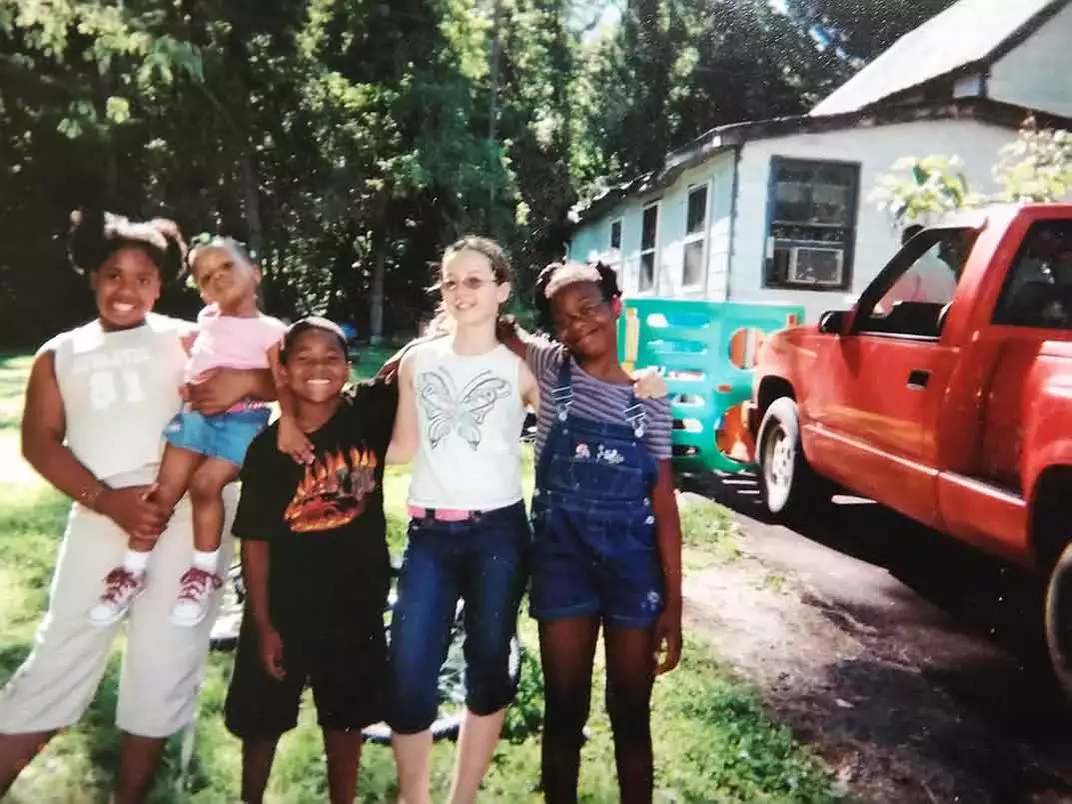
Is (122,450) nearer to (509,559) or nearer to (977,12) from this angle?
(509,559)

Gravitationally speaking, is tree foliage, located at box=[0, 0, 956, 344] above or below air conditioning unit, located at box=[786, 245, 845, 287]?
above

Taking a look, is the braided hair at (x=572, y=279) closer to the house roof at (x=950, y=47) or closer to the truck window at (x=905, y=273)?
the truck window at (x=905, y=273)

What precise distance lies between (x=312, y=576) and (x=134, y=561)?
1.54ft

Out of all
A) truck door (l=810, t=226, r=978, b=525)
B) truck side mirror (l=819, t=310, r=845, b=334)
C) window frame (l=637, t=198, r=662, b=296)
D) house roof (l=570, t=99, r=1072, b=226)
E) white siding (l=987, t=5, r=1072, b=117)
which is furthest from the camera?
window frame (l=637, t=198, r=662, b=296)

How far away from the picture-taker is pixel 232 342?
2.83 m

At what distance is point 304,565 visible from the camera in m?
2.46

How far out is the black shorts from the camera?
2.46 m

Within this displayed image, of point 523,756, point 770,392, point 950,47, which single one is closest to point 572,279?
point 523,756

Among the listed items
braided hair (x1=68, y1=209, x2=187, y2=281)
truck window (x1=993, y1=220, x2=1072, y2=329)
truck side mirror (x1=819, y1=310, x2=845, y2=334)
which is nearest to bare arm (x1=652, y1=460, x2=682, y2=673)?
braided hair (x1=68, y1=209, x2=187, y2=281)

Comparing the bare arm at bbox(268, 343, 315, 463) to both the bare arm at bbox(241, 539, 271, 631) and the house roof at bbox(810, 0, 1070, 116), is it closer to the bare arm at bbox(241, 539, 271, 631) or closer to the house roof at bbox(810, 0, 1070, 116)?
the bare arm at bbox(241, 539, 271, 631)

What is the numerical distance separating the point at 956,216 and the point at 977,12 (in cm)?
1336

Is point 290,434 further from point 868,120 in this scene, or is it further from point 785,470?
point 868,120

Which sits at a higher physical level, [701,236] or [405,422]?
[701,236]

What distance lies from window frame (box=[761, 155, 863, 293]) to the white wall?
48 centimetres
